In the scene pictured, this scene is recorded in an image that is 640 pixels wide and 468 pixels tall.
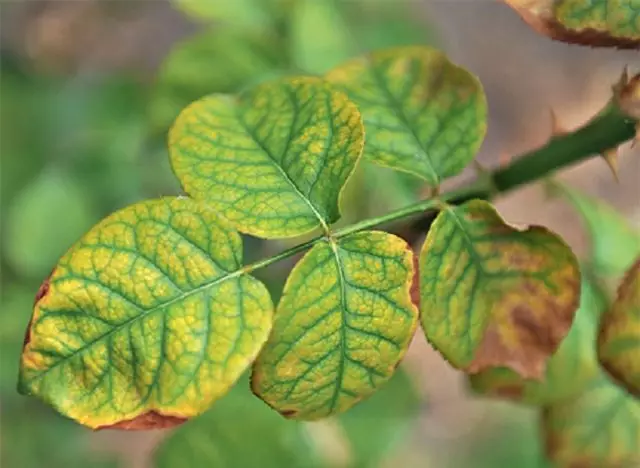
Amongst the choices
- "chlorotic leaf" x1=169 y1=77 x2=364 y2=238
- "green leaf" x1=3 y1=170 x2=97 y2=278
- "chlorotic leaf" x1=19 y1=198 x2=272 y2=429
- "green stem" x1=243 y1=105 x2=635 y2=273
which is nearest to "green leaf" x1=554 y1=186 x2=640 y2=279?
"green stem" x1=243 y1=105 x2=635 y2=273

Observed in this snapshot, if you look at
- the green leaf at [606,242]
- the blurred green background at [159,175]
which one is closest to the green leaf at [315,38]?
the blurred green background at [159,175]

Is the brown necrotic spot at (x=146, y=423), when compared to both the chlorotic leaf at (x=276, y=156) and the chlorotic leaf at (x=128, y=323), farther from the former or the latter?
the chlorotic leaf at (x=276, y=156)

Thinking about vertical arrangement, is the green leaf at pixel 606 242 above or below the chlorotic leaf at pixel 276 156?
below

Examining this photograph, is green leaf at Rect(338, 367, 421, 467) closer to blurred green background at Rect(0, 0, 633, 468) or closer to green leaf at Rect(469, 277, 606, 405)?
blurred green background at Rect(0, 0, 633, 468)

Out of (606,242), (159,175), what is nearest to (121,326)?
(606,242)

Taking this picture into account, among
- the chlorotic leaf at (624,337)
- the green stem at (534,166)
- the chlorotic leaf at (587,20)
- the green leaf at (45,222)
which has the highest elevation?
the chlorotic leaf at (587,20)

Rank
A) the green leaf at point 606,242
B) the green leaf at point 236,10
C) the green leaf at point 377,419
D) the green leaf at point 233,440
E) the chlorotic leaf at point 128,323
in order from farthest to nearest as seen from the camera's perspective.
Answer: the green leaf at point 377,419 → the green leaf at point 236,10 → the green leaf at point 606,242 → the green leaf at point 233,440 → the chlorotic leaf at point 128,323
